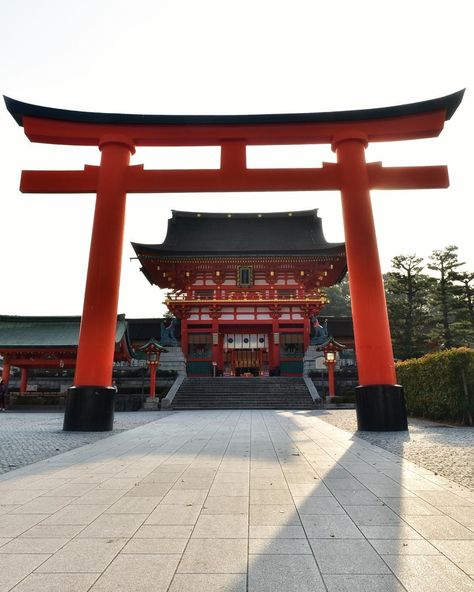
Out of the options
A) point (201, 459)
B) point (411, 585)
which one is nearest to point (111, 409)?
point (201, 459)

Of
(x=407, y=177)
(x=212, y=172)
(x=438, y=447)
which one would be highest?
(x=212, y=172)

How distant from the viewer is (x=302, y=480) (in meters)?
4.41

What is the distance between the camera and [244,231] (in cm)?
3123

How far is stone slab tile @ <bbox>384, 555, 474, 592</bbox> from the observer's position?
6.79 feet

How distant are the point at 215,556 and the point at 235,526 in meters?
0.57

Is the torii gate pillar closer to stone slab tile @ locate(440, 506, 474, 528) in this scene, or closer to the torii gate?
the torii gate

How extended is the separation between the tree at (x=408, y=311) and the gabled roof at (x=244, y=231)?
5831 mm

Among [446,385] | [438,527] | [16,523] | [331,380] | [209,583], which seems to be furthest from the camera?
[331,380]

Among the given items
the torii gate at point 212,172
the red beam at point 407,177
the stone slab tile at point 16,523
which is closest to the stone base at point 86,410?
the torii gate at point 212,172

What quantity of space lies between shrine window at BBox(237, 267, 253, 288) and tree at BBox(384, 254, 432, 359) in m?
9.71

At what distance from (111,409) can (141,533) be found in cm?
682

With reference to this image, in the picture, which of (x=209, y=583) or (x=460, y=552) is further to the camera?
(x=460, y=552)

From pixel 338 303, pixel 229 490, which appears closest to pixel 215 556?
pixel 229 490

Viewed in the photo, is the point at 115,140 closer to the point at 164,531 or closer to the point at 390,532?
the point at 164,531
